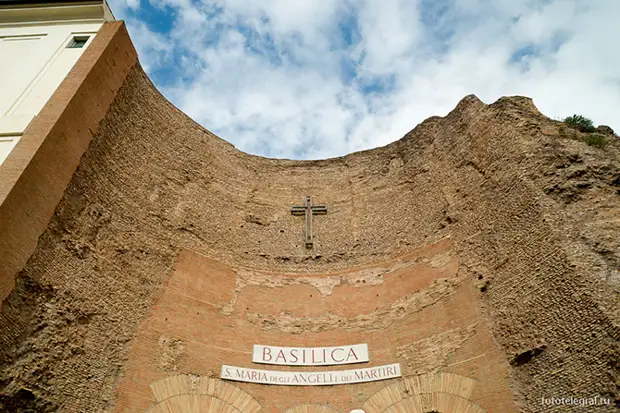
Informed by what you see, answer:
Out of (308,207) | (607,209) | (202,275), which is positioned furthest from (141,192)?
(607,209)

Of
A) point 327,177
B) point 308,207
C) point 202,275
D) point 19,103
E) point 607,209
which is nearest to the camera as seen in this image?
point 607,209

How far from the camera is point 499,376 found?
7910mm

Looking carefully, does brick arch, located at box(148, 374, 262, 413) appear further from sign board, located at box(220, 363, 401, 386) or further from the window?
the window

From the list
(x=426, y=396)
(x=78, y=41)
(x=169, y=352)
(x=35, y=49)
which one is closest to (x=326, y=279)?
(x=426, y=396)

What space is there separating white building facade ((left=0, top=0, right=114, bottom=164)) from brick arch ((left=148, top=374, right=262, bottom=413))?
17.3 ft

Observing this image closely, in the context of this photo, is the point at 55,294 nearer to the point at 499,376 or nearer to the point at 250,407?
the point at 250,407

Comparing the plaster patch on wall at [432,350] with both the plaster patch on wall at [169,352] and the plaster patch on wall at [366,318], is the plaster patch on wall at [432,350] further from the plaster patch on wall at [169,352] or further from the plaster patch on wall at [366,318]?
the plaster patch on wall at [169,352]

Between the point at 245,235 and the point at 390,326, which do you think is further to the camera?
the point at 245,235

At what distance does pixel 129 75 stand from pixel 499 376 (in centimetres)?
1083

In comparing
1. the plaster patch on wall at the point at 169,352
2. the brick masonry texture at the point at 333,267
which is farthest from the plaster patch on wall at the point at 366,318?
the plaster patch on wall at the point at 169,352

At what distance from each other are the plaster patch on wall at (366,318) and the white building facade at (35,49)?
6.30 m

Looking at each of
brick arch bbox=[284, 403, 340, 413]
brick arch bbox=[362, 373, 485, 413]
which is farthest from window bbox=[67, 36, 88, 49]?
brick arch bbox=[362, 373, 485, 413]

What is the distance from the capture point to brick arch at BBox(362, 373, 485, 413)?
8.08 metres

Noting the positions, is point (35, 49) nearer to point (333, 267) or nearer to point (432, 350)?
point (333, 267)
